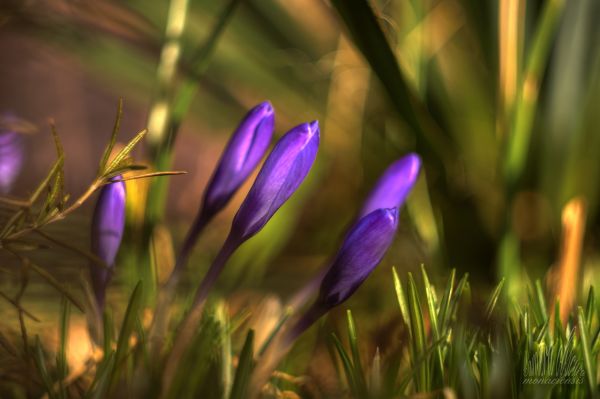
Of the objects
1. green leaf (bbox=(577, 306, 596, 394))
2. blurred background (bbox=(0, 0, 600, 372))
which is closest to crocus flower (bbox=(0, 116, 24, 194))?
blurred background (bbox=(0, 0, 600, 372))

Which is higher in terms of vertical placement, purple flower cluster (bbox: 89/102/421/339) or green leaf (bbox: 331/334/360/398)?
purple flower cluster (bbox: 89/102/421/339)

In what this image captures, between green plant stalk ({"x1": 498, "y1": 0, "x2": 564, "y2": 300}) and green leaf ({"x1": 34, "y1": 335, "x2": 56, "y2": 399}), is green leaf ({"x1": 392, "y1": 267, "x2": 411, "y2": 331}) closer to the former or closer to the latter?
green leaf ({"x1": 34, "y1": 335, "x2": 56, "y2": 399})

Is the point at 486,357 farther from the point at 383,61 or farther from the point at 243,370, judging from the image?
the point at 383,61

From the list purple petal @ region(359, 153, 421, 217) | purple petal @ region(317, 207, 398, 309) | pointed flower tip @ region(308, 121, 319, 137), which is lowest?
purple petal @ region(317, 207, 398, 309)

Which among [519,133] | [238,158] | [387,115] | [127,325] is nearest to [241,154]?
[238,158]

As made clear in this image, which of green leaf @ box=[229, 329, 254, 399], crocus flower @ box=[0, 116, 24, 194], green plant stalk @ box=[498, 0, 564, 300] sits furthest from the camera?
green plant stalk @ box=[498, 0, 564, 300]

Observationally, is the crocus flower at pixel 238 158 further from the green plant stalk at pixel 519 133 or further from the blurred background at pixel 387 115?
the green plant stalk at pixel 519 133

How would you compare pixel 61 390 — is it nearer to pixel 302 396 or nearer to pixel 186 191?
pixel 302 396
